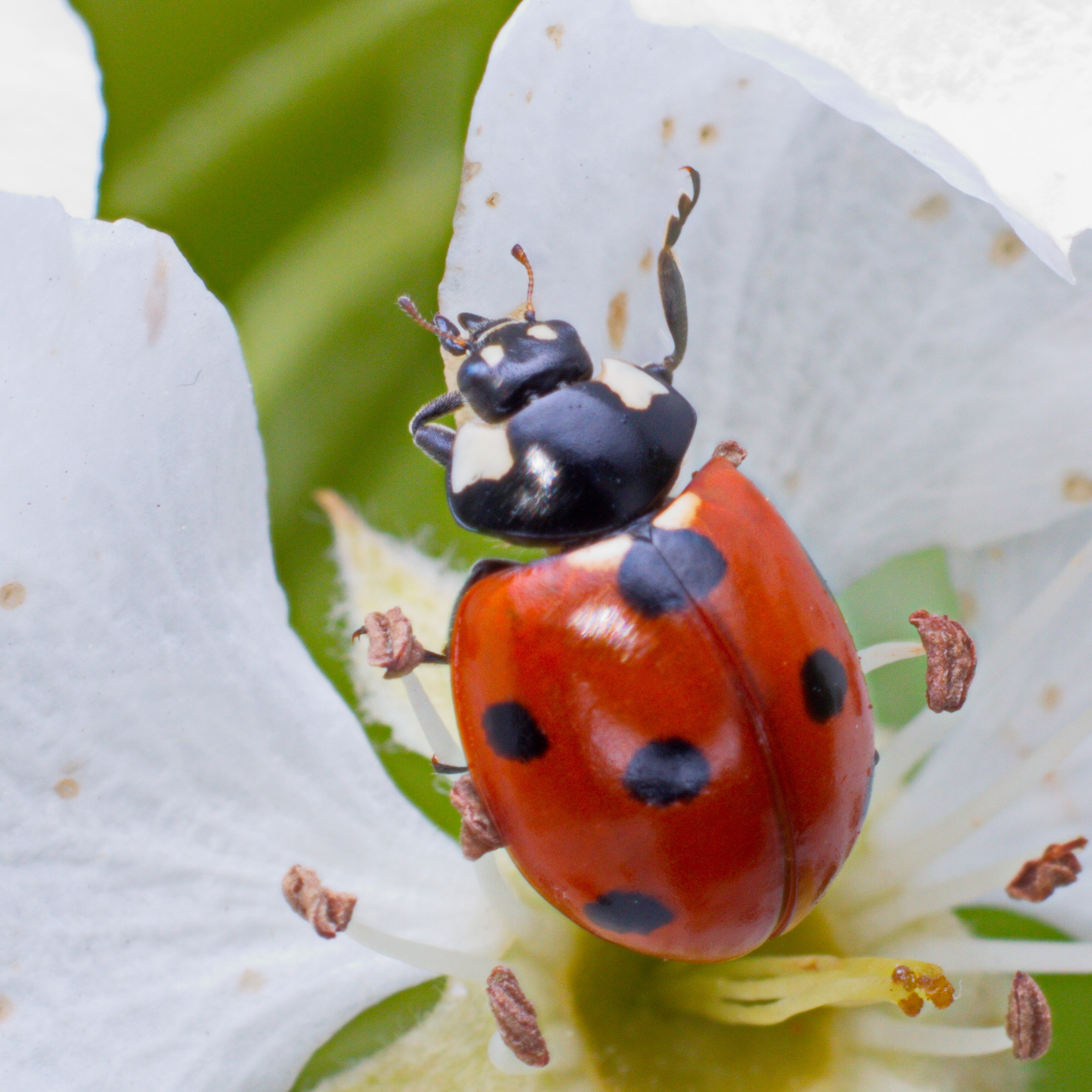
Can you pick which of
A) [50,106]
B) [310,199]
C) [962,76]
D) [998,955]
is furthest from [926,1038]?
[310,199]

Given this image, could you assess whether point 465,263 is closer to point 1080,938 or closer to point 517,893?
point 517,893

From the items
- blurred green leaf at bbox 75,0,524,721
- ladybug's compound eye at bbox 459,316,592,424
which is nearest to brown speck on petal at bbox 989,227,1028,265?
ladybug's compound eye at bbox 459,316,592,424

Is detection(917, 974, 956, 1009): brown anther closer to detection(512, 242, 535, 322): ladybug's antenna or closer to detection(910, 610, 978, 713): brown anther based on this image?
detection(910, 610, 978, 713): brown anther

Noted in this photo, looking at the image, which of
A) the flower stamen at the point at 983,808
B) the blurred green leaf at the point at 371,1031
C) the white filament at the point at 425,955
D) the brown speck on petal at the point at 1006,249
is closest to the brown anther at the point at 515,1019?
the white filament at the point at 425,955

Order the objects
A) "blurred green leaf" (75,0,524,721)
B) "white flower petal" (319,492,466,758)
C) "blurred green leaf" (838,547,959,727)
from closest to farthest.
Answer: "white flower petal" (319,492,466,758) < "blurred green leaf" (838,547,959,727) < "blurred green leaf" (75,0,524,721)

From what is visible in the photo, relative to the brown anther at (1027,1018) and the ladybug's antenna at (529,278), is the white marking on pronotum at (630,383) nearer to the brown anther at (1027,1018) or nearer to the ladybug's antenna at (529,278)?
the ladybug's antenna at (529,278)
